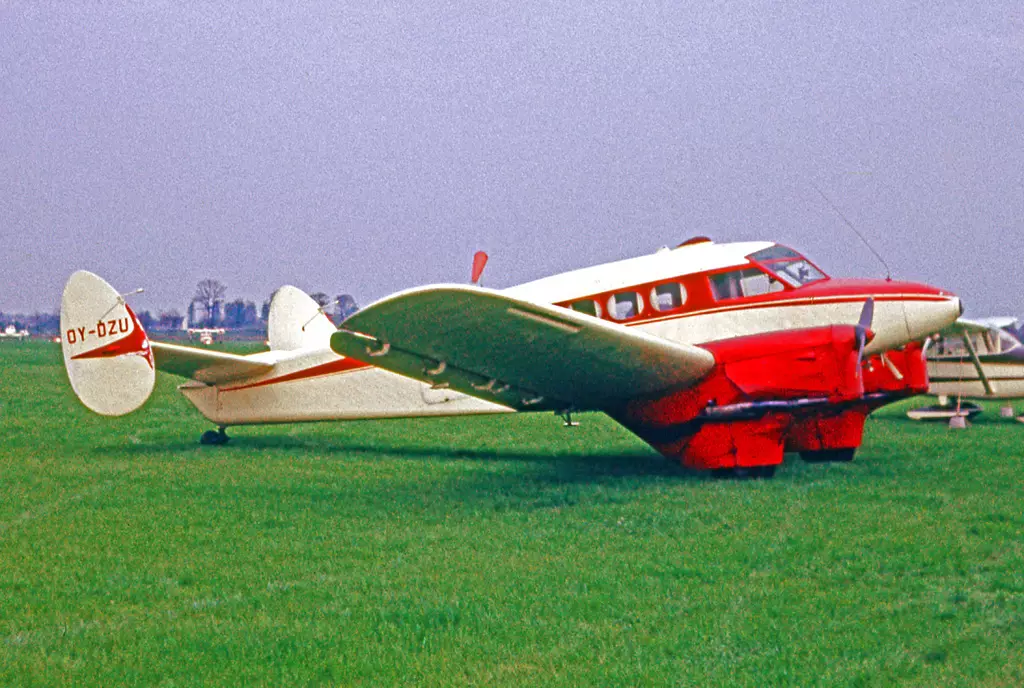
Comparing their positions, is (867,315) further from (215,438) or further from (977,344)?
(977,344)

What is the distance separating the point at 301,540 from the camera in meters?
7.12

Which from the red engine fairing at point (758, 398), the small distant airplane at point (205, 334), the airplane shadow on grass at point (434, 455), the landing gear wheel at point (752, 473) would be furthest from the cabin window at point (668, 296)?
the small distant airplane at point (205, 334)

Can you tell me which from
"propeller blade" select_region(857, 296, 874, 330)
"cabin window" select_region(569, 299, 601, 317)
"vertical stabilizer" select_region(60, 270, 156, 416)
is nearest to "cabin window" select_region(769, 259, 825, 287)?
"propeller blade" select_region(857, 296, 874, 330)

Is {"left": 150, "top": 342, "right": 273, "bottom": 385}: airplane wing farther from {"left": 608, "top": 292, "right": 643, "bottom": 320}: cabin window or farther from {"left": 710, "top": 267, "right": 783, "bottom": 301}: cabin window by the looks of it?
{"left": 710, "top": 267, "right": 783, "bottom": 301}: cabin window

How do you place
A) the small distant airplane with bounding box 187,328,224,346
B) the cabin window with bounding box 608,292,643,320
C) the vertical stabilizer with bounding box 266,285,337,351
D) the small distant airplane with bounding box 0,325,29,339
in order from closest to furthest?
the cabin window with bounding box 608,292,643,320, the vertical stabilizer with bounding box 266,285,337,351, the small distant airplane with bounding box 187,328,224,346, the small distant airplane with bounding box 0,325,29,339

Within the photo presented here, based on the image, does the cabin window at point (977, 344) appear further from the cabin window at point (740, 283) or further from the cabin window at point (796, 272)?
the cabin window at point (740, 283)

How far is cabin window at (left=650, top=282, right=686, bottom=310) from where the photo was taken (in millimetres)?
10508

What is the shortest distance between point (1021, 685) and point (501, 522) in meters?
4.30

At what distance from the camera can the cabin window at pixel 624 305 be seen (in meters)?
10.6

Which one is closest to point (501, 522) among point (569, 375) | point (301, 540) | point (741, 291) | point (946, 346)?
point (301, 540)

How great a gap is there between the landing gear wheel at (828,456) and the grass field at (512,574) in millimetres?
166

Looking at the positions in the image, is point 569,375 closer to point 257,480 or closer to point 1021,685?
point 257,480

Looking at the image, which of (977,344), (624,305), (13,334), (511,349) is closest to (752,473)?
(624,305)

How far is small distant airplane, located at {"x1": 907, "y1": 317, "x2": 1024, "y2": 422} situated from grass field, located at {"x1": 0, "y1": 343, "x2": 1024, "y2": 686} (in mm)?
6466
